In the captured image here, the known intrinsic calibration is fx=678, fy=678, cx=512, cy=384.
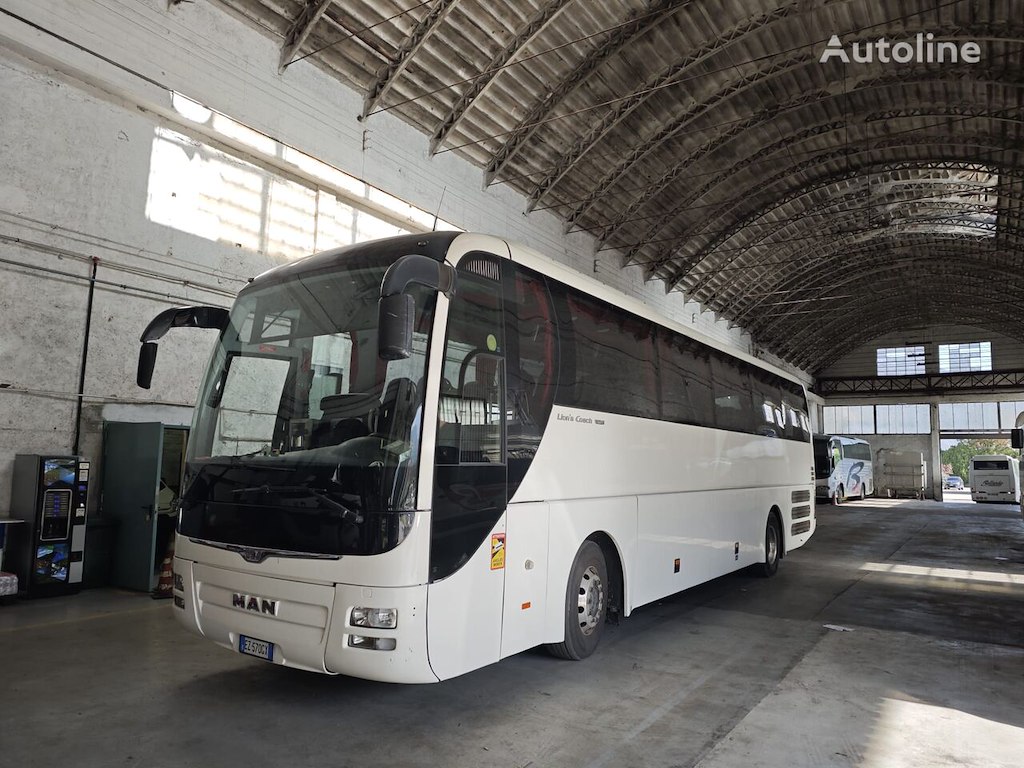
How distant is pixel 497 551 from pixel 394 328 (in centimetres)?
180

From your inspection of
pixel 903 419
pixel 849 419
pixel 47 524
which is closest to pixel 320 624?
pixel 47 524

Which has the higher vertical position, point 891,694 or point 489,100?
point 489,100

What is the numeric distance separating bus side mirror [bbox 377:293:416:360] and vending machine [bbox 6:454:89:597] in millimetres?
6504

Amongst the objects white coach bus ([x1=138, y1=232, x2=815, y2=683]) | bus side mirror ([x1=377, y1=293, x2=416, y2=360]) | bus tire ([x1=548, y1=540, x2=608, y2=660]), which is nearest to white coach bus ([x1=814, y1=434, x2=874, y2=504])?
bus tire ([x1=548, y1=540, x2=608, y2=660])

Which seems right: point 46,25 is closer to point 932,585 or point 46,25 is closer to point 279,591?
point 279,591

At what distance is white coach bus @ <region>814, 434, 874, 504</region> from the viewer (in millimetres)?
31922

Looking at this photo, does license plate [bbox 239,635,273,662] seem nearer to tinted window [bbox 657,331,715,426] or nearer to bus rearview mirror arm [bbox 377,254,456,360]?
bus rearview mirror arm [bbox 377,254,456,360]

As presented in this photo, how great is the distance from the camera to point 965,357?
4275 centimetres

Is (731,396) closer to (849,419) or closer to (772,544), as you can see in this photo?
(772,544)

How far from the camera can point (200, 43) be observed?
33.6ft

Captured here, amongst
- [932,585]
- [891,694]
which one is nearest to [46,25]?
[891,694]

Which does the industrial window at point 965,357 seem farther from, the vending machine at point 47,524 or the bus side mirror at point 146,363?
the bus side mirror at point 146,363

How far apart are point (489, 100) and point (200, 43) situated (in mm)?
6426

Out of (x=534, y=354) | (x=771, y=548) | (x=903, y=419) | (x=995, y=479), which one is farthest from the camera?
(x=903, y=419)
